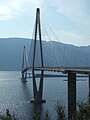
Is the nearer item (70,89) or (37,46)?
(70,89)

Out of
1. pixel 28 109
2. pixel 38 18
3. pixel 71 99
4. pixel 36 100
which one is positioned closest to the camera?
pixel 71 99

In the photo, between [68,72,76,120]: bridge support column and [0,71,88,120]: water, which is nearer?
[68,72,76,120]: bridge support column

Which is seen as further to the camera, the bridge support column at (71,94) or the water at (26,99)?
the water at (26,99)

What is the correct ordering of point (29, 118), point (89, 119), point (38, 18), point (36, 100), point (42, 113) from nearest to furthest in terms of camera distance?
point (89, 119), point (29, 118), point (42, 113), point (36, 100), point (38, 18)

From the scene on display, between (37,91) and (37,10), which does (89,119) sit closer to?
(37,91)

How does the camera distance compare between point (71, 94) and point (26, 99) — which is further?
point (26, 99)

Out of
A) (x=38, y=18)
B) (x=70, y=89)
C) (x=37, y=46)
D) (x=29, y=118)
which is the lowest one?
(x=29, y=118)

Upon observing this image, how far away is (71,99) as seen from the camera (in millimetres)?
37688

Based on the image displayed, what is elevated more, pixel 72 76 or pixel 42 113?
pixel 72 76

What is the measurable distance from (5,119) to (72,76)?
859 inches

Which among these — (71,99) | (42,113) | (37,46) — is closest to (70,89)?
(71,99)

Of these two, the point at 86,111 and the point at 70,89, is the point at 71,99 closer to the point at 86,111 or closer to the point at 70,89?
the point at 70,89

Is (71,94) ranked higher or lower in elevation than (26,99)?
higher

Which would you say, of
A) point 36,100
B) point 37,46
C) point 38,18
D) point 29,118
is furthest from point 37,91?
point 29,118
